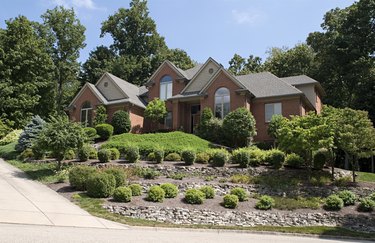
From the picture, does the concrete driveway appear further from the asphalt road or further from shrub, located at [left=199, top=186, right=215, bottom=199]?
shrub, located at [left=199, top=186, right=215, bottom=199]

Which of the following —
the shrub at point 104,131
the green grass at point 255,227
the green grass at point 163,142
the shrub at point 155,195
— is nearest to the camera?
the green grass at point 255,227

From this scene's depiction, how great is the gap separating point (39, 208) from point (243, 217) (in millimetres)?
8522

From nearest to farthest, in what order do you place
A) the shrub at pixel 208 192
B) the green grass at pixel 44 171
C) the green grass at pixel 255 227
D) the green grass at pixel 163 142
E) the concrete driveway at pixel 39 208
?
the concrete driveway at pixel 39 208 < the green grass at pixel 255 227 < the shrub at pixel 208 192 < the green grass at pixel 44 171 < the green grass at pixel 163 142

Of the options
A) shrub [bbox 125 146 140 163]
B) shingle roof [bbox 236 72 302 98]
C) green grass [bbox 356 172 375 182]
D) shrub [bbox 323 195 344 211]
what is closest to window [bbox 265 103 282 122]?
shingle roof [bbox 236 72 302 98]

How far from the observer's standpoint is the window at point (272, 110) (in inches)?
1357

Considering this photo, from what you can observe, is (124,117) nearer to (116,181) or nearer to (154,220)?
(116,181)

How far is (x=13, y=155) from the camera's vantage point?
30234mm

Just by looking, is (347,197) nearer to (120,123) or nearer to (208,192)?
(208,192)

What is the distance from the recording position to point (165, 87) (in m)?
40.5

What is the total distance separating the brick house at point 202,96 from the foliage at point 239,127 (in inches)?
98.5

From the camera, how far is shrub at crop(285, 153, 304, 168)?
25.8 metres

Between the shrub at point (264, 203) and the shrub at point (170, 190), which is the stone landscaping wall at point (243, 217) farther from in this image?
the shrub at point (170, 190)

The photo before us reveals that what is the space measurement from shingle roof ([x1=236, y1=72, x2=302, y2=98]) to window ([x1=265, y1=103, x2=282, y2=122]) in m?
0.87

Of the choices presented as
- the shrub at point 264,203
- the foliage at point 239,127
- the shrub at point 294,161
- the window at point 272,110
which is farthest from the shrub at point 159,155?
the window at point 272,110
